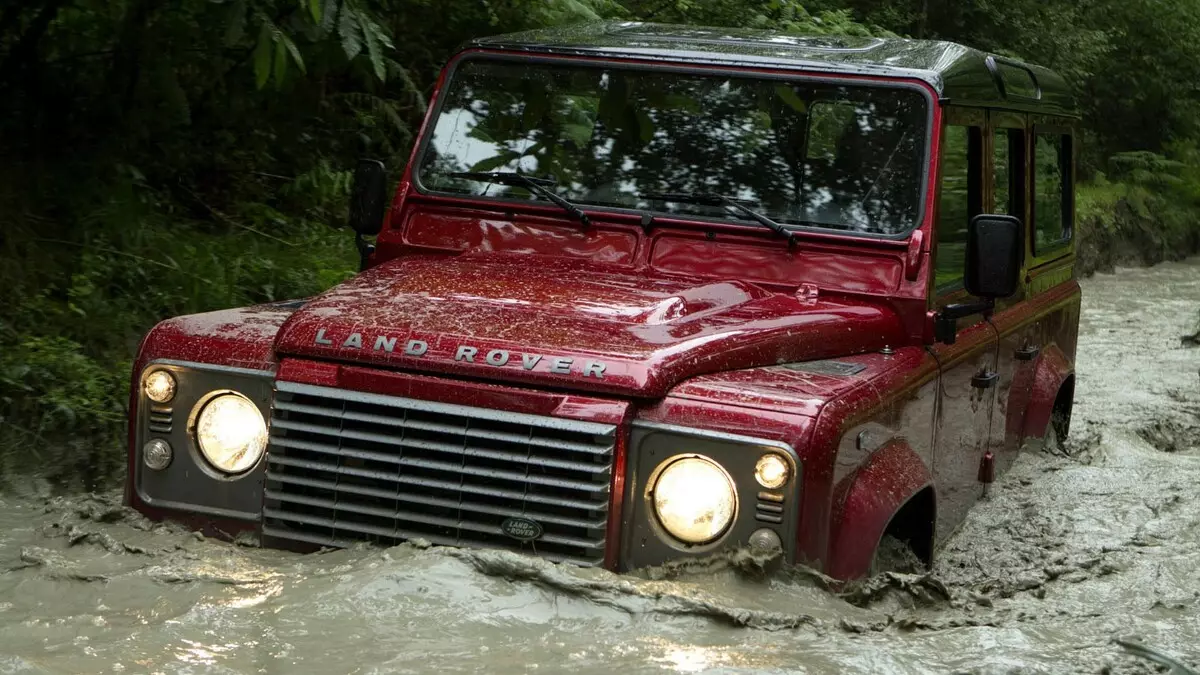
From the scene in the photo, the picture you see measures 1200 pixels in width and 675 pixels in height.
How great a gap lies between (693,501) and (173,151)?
5558 millimetres

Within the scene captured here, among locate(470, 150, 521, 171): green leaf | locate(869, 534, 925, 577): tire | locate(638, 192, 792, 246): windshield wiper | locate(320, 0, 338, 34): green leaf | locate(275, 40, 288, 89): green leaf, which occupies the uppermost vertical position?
locate(320, 0, 338, 34): green leaf

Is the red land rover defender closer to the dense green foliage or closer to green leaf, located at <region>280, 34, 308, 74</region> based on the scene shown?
green leaf, located at <region>280, 34, 308, 74</region>

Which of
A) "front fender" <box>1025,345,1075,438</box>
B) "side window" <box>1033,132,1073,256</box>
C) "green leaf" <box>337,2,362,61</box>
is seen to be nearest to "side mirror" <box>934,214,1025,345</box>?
"side window" <box>1033,132,1073,256</box>

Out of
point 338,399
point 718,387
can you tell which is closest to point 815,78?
point 718,387

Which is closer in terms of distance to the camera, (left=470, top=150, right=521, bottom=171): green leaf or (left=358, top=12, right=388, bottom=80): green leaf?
(left=470, top=150, right=521, bottom=171): green leaf

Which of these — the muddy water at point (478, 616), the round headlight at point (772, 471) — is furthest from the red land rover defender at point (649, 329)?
the muddy water at point (478, 616)

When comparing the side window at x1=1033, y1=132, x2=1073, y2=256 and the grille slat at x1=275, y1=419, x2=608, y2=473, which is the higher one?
the side window at x1=1033, y1=132, x2=1073, y2=256

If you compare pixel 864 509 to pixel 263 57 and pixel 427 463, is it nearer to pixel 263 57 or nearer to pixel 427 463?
pixel 427 463

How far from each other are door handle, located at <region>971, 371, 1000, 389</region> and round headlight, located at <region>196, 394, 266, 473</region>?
257 cm

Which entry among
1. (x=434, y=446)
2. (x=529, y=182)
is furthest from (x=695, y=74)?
(x=434, y=446)

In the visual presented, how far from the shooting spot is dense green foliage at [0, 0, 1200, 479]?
6.21 metres

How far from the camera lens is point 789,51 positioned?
5.37 m

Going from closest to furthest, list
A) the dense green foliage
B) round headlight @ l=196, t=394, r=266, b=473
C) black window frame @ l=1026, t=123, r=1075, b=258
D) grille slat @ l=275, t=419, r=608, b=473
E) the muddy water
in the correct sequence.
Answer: the muddy water < grille slat @ l=275, t=419, r=608, b=473 < round headlight @ l=196, t=394, r=266, b=473 < the dense green foliage < black window frame @ l=1026, t=123, r=1075, b=258

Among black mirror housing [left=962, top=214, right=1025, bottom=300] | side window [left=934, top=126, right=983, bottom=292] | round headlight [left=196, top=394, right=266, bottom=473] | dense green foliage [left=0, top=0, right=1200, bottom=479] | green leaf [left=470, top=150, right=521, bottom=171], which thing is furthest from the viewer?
dense green foliage [left=0, top=0, right=1200, bottom=479]
